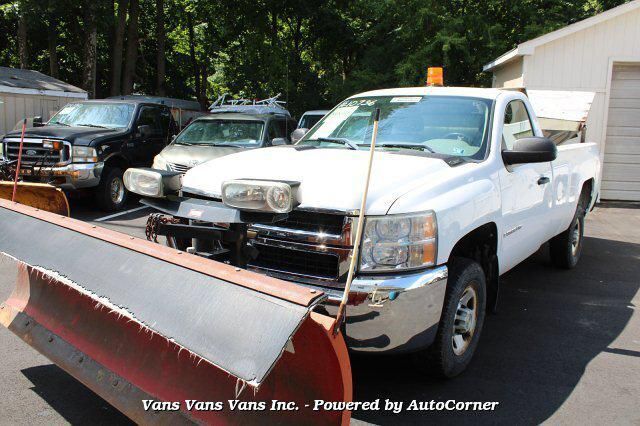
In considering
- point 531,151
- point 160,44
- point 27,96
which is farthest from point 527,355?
point 160,44

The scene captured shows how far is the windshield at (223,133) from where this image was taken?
10.3 m

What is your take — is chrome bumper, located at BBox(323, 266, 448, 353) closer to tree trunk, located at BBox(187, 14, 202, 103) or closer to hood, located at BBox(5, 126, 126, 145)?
hood, located at BBox(5, 126, 126, 145)

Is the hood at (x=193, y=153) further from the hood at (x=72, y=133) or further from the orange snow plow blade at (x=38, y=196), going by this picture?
the orange snow plow blade at (x=38, y=196)

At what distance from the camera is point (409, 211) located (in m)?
3.35

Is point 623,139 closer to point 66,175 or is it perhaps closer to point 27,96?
point 66,175

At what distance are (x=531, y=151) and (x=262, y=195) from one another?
2.26 metres

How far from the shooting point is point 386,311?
3.19 meters

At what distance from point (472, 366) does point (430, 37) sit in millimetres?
15824

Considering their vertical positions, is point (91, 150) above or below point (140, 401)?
above

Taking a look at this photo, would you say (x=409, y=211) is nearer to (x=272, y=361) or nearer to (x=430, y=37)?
(x=272, y=361)

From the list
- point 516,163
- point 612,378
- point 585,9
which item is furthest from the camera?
point 585,9

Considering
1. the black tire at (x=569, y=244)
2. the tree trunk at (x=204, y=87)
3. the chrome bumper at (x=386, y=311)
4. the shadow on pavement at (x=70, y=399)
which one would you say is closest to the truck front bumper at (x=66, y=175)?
the shadow on pavement at (x=70, y=399)

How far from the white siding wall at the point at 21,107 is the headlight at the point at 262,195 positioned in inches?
583

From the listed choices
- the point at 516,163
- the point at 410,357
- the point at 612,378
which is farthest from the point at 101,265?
the point at 612,378
